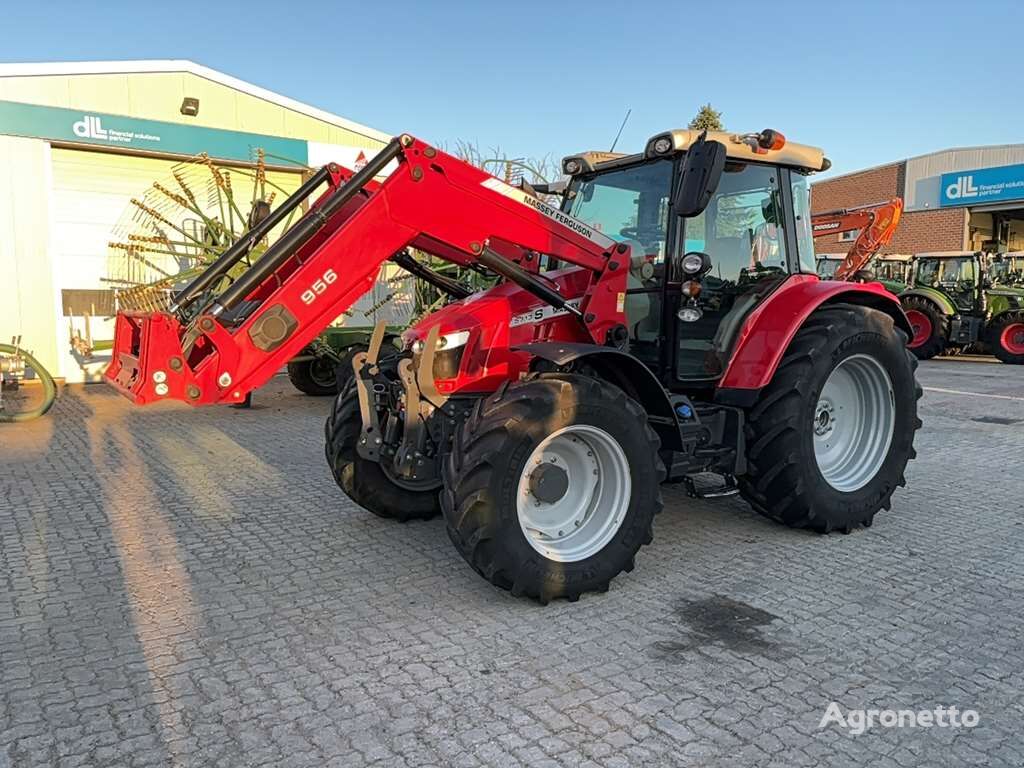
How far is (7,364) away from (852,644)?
9519mm

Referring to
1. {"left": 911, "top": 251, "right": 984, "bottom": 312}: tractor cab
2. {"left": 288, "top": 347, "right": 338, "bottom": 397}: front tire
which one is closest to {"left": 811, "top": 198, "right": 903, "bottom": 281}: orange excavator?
{"left": 288, "top": 347, "right": 338, "bottom": 397}: front tire

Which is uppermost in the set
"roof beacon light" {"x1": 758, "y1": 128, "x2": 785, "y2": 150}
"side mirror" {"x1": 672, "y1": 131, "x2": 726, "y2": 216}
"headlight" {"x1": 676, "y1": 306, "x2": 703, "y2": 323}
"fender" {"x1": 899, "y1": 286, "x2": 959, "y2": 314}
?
"roof beacon light" {"x1": 758, "y1": 128, "x2": 785, "y2": 150}

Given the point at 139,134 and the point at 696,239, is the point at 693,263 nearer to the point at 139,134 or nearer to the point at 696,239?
the point at 696,239

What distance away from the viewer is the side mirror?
3.67m

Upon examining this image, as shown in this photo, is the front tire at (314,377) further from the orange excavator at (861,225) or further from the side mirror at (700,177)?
the side mirror at (700,177)

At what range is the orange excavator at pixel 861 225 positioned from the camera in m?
6.79

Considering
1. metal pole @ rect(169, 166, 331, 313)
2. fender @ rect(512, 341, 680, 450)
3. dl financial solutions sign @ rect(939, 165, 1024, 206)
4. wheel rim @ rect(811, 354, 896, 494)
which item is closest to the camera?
fender @ rect(512, 341, 680, 450)

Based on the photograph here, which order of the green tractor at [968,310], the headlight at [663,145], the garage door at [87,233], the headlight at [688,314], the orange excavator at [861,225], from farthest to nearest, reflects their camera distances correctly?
the green tractor at [968,310] < the garage door at [87,233] < the orange excavator at [861,225] < the headlight at [688,314] < the headlight at [663,145]

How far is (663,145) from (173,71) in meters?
10.1

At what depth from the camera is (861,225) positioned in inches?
275

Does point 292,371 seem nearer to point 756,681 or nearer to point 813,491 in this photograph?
point 813,491

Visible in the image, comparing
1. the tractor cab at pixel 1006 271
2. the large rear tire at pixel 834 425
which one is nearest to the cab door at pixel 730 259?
the large rear tire at pixel 834 425

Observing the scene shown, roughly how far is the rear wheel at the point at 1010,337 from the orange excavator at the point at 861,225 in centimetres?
989

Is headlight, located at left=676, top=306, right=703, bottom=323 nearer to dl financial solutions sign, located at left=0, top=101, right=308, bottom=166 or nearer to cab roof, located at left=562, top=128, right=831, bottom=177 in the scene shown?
cab roof, located at left=562, top=128, right=831, bottom=177
